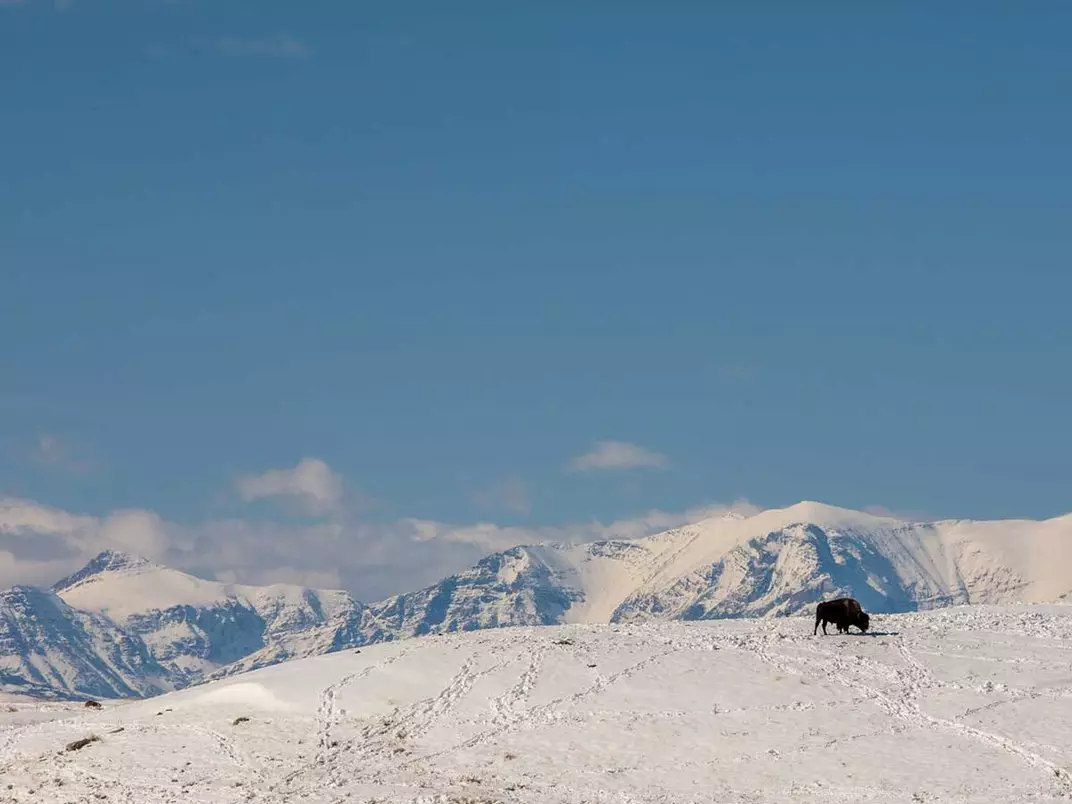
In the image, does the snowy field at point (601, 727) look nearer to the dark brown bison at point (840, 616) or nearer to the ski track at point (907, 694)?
the ski track at point (907, 694)

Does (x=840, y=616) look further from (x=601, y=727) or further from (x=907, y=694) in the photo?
(x=601, y=727)

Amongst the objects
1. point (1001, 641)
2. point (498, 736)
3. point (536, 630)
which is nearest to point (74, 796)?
point (498, 736)

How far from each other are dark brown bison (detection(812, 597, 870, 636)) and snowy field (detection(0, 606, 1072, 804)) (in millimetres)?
1285

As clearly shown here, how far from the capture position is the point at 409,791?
51.8 m

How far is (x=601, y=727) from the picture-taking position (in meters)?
58.8

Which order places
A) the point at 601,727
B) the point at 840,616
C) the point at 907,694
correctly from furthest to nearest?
the point at 840,616 → the point at 907,694 → the point at 601,727

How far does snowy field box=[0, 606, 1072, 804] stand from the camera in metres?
53.0

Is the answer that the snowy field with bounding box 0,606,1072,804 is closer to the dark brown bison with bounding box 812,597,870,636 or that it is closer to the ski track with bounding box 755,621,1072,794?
the ski track with bounding box 755,621,1072,794

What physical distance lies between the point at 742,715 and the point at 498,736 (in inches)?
375

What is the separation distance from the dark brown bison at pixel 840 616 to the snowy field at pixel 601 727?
1285mm

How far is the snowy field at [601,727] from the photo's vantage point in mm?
53031

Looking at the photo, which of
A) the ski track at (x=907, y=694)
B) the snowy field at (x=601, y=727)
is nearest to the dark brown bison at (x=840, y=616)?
the snowy field at (x=601, y=727)

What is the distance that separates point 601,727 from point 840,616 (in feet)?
65.4

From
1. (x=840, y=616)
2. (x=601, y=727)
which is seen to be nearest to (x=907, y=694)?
(x=840, y=616)
